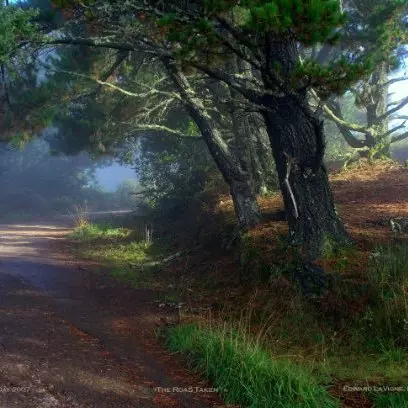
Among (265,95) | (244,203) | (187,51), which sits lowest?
(244,203)

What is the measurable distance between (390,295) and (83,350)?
364 cm

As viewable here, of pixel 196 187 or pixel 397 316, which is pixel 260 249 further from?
pixel 196 187

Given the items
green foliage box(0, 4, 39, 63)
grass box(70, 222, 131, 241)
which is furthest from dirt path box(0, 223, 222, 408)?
grass box(70, 222, 131, 241)

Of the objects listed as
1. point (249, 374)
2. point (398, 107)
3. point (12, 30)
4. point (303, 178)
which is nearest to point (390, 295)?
point (249, 374)

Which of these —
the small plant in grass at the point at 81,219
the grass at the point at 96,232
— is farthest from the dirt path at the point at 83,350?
the small plant in grass at the point at 81,219

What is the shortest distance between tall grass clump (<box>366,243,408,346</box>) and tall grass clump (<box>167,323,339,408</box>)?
1283 mm

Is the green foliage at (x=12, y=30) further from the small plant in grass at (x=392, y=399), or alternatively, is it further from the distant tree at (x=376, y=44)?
the small plant in grass at (x=392, y=399)

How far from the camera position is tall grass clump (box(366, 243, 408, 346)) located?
5297mm

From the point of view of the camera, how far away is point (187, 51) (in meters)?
6.05

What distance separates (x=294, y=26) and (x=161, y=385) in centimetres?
406

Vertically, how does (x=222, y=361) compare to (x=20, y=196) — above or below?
below

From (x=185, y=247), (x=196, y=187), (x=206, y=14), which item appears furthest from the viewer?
(x=196, y=187)

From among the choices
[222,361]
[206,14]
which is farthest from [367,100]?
[222,361]

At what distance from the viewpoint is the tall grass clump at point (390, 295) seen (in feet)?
17.4
